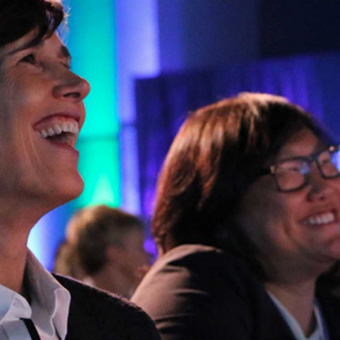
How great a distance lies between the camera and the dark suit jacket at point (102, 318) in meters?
1.42

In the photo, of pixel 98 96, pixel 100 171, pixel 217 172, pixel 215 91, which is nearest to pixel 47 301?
pixel 217 172

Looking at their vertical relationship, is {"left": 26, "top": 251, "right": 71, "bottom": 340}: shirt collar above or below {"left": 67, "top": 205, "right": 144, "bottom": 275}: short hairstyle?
above

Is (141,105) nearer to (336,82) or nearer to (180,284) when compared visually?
(336,82)

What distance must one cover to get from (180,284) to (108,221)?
1.96 metres

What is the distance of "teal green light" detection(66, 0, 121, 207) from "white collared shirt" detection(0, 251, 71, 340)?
4905 millimetres

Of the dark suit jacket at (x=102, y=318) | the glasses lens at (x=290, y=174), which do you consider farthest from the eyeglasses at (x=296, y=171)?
the dark suit jacket at (x=102, y=318)

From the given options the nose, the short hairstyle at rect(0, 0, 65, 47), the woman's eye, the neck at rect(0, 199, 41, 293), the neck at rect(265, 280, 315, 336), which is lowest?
the neck at rect(265, 280, 315, 336)

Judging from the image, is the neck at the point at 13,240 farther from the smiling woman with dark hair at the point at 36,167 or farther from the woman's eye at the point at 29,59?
the woman's eye at the point at 29,59

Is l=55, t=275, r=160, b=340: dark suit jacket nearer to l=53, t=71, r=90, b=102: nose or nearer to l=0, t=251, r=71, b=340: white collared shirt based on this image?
l=0, t=251, r=71, b=340: white collared shirt

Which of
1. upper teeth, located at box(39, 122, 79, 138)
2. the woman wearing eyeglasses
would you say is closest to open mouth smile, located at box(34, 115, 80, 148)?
upper teeth, located at box(39, 122, 79, 138)

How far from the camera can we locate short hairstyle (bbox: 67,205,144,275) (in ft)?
12.2

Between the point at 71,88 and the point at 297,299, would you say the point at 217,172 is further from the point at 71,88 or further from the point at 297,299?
the point at 71,88

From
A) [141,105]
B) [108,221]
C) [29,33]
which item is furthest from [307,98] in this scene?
[29,33]

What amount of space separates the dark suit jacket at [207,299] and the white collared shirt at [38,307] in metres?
0.44
